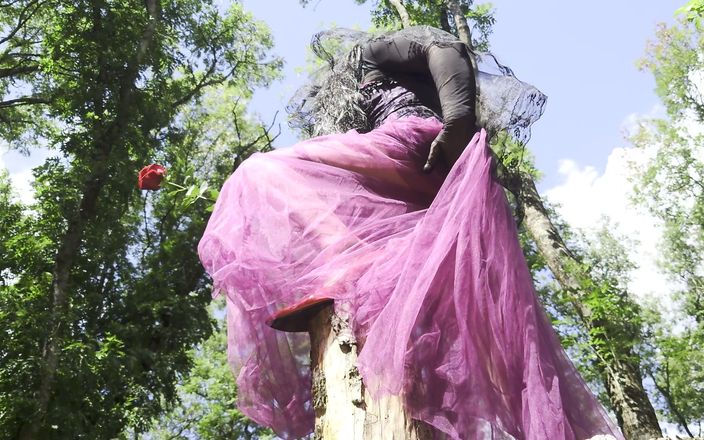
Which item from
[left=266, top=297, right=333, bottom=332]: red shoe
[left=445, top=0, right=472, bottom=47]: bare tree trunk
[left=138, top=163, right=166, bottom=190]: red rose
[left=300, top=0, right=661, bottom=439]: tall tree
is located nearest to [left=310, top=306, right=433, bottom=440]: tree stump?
[left=266, top=297, right=333, bottom=332]: red shoe

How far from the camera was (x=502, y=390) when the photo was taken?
4.64 feet

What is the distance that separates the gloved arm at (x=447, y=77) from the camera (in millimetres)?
1756

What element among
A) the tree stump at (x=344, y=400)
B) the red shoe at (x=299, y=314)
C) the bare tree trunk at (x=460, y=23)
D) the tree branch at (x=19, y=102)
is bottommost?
the tree stump at (x=344, y=400)

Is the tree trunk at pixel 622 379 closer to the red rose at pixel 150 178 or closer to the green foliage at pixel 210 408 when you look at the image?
the red rose at pixel 150 178

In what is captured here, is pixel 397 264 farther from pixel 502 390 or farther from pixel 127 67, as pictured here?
pixel 127 67

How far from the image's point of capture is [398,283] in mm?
1419

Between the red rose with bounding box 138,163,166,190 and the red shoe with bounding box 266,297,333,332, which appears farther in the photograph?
the red rose with bounding box 138,163,166,190

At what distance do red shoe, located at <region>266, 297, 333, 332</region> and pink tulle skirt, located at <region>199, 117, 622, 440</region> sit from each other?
0.04 m

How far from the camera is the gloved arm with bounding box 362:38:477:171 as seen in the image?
1756 mm

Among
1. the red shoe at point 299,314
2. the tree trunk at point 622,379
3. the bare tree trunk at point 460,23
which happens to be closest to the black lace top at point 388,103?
the red shoe at point 299,314

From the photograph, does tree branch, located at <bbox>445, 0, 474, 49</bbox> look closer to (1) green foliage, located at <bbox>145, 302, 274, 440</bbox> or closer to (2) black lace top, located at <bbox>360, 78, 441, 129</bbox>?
(2) black lace top, located at <bbox>360, 78, 441, 129</bbox>

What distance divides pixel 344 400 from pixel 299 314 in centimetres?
26

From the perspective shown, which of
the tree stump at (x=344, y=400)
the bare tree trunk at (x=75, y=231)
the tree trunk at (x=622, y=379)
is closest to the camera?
the tree stump at (x=344, y=400)

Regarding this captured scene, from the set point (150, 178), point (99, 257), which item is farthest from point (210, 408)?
point (150, 178)
